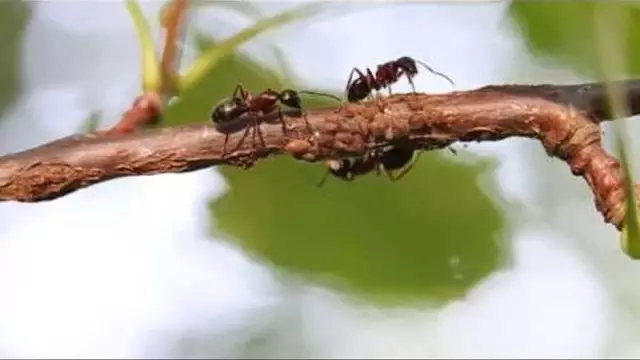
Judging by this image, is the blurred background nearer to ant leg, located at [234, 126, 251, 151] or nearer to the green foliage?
the green foliage

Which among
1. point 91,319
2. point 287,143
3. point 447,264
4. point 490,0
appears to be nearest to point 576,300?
point 447,264

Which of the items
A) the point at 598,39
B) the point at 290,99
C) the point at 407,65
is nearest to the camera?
the point at 598,39

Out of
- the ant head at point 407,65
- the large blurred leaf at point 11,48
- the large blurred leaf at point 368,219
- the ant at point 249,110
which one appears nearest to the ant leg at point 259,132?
the ant at point 249,110

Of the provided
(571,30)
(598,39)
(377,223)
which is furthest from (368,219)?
(598,39)

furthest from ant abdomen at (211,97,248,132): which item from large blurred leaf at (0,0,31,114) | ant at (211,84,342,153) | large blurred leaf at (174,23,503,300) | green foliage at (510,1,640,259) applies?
large blurred leaf at (0,0,31,114)

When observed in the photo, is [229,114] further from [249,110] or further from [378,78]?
[378,78]

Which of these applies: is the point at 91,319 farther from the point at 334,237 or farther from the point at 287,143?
the point at 287,143
